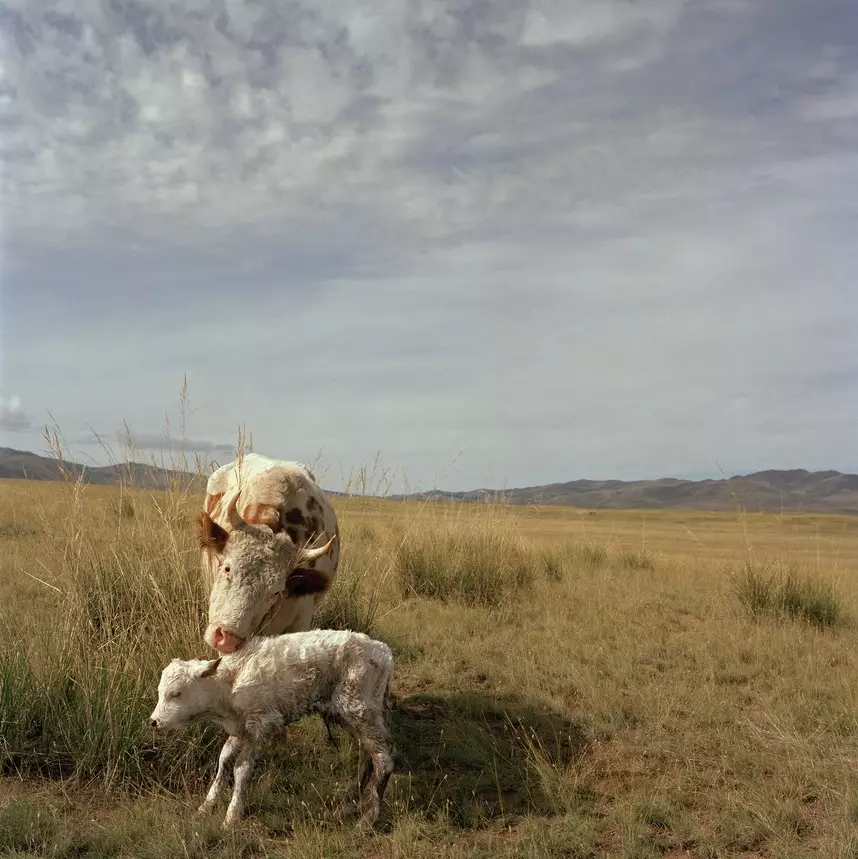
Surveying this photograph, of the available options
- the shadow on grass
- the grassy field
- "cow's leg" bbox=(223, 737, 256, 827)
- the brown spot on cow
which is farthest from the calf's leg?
the brown spot on cow

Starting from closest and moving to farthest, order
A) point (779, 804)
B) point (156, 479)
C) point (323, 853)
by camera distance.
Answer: point (323, 853) < point (779, 804) < point (156, 479)

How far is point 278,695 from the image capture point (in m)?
4.54

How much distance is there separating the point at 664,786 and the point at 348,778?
2.01 metres

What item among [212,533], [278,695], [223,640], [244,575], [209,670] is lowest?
[278,695]

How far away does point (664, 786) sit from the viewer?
194 inches

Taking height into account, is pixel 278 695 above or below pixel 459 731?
above

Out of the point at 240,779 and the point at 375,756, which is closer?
the point at 240,779

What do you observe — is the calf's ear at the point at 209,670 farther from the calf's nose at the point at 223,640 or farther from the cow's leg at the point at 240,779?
the cow's leg at the point at 240,779

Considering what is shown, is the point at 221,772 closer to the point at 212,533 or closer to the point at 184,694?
the point at 184,694

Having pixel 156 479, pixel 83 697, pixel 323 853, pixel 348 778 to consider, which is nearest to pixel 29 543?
pixel 156 479

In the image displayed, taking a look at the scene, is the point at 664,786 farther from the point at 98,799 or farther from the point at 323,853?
the point at 98,799

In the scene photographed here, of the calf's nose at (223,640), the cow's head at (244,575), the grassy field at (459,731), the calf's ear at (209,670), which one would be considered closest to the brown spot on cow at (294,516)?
the cow's head at (244,575)

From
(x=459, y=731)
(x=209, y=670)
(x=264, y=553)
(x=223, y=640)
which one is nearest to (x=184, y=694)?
(x=209, y=670)

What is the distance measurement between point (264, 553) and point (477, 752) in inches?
81.6
